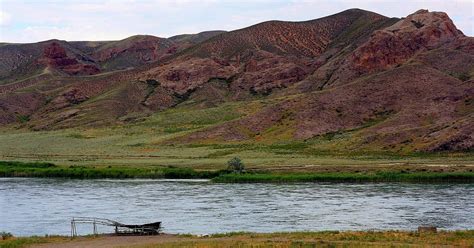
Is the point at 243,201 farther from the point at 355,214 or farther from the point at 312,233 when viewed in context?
the point at 312,233

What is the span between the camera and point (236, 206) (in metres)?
62.0

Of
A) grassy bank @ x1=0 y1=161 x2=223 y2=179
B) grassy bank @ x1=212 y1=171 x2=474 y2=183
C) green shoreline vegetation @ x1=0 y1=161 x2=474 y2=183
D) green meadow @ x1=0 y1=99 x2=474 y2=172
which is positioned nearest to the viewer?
grassy bank @ x1=212 y1=171 x2=474 y2=183

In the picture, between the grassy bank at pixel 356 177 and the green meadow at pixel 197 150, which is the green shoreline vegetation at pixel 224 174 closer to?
the grassy bank at pixel 356 177

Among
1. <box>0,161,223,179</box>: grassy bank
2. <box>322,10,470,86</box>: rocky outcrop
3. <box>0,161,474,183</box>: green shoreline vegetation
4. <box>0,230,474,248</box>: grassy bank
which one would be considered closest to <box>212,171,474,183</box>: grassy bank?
<box>0,161,474,183</box>: green shoreline vegetation

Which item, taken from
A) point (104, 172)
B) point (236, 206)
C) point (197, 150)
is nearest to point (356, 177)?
point (236, 206)

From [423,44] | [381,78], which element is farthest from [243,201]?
[423,44]

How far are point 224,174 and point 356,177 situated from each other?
1571cm

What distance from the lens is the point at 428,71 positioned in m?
170

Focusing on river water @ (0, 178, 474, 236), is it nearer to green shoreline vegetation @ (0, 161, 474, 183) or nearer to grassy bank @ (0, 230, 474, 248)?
green shoreline vegetation @ (0, 161, 474, 183)

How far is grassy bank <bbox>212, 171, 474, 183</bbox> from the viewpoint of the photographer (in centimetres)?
8194

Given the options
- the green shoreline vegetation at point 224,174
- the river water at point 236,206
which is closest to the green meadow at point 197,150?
the green shoreline vegetation at point 224,174

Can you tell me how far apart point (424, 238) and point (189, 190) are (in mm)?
39018

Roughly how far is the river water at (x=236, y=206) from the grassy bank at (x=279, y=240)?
6271 mm

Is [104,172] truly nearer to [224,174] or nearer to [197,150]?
[224,174]
